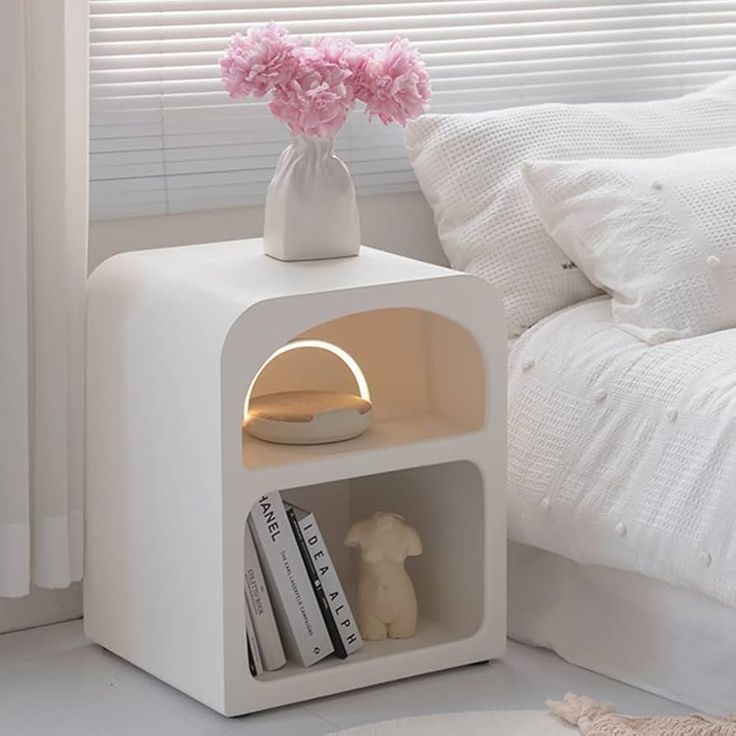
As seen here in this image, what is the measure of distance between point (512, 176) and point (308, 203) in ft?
1.52

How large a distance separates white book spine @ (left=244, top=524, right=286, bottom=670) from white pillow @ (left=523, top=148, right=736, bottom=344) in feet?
2.10

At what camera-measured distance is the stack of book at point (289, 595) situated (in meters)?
2.30

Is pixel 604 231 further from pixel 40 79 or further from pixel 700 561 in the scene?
pixel 40 79

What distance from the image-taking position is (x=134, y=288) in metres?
2.31

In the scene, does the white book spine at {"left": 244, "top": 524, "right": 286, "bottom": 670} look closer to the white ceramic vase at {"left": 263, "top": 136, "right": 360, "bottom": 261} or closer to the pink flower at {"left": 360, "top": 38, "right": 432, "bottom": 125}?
the white ceramic vase at {"left": 263, "top": 136, "right": 360, "bottom": 261}

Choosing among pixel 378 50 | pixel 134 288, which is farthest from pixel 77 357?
pixel 378 50

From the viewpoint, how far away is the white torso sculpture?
2.42 metres

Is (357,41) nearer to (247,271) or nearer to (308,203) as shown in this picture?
(308,203)

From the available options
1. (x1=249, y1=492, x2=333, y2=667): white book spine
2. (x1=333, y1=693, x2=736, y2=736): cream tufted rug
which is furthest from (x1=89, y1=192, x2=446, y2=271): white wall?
(x1=333, y1=693, x2=736, y2=736): cream tufted rug

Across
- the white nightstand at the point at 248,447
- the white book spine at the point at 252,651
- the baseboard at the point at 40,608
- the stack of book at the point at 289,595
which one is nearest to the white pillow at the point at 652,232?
the white nightstand at the point at 248,447

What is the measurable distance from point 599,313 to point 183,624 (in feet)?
2.60

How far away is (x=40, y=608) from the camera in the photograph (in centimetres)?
259

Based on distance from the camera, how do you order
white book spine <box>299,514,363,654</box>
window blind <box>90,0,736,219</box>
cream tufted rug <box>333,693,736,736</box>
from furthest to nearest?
window blind <box>90,0,736,219</box> < white book spine <box>299,514,363,654</box> < cream tufted rug <box>333,693,736,736</box>

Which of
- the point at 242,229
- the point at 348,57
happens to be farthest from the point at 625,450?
the point at 242,229
